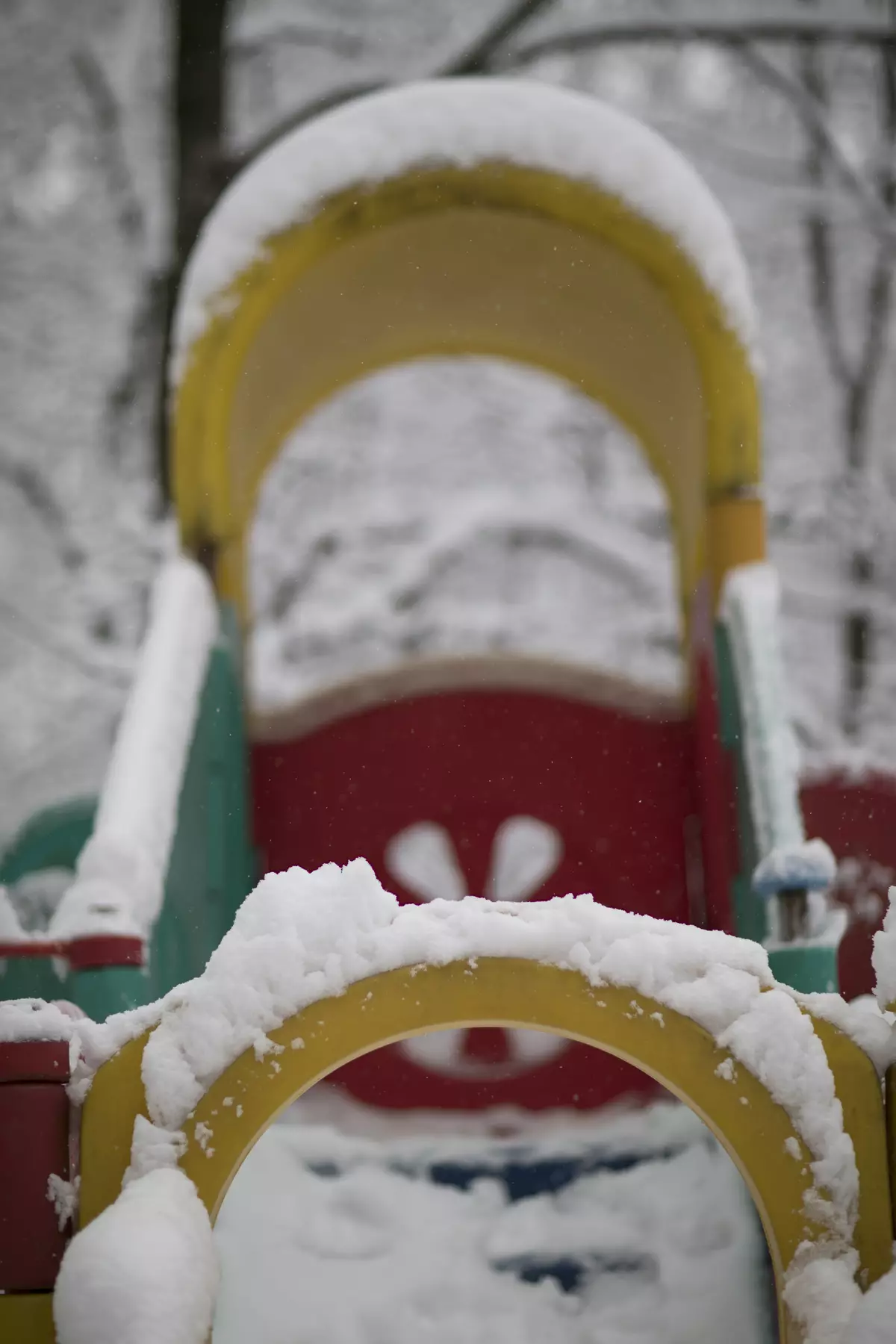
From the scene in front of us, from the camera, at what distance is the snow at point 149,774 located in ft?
8.52

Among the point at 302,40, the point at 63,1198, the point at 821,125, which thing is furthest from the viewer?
the point at 821,125

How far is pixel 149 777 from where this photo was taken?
9.68 feet

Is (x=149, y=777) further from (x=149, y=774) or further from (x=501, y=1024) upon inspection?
(x=501, y=1024)

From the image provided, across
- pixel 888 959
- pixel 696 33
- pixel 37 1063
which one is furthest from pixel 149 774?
pixel 696 33

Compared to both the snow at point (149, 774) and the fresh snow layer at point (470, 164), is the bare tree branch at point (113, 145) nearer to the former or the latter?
the fresh snow layer at point (470, 164)

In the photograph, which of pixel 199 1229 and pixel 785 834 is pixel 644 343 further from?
pixel 199 1229

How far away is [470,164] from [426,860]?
193cm

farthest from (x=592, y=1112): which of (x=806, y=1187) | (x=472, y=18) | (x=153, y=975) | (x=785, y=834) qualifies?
(x=472, y=18)

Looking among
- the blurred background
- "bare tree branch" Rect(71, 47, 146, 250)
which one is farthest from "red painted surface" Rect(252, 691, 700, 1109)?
"bare tree branch" Rect(71, 47, 146, 250)

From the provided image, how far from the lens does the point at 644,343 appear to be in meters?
4.03

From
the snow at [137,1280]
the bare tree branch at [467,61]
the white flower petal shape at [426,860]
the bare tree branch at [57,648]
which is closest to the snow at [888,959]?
the snow at [137,1280]

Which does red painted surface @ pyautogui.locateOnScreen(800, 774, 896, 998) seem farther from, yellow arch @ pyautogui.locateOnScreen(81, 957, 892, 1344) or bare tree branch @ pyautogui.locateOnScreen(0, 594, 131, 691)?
bare tree branch @ pyautogui.locateOnScreen(0, 594, 131, 691)

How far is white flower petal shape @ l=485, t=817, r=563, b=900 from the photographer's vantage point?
393 cm

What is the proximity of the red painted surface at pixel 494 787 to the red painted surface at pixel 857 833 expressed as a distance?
35cm
